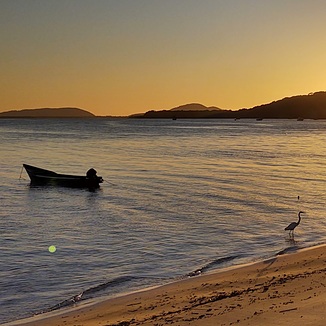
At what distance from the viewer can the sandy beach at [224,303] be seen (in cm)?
991

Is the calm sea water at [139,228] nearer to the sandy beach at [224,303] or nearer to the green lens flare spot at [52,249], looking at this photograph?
the green lens flare spot at [52,249]

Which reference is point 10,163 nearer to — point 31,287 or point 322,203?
point 322,203

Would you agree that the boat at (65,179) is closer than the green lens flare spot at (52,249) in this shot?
No

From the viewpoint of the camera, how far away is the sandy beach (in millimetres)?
9914

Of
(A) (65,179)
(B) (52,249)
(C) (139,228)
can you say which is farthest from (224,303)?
(A) (65,179)

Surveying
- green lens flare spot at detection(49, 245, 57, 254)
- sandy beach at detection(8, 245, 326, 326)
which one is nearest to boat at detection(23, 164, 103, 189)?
green lens flare spot at detection(49, 245, 57, 254)

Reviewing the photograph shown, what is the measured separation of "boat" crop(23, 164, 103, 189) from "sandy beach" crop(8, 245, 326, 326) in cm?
2472

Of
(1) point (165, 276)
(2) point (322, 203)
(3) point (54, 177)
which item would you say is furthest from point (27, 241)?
(3) point (54, 177)

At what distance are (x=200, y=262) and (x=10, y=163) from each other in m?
44.7

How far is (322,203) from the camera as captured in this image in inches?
1196

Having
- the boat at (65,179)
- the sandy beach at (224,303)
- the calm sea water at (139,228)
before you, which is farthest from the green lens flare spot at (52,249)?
the boat at (65,179)

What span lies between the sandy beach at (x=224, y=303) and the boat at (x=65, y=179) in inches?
973

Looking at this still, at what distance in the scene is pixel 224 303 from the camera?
11.5 meters

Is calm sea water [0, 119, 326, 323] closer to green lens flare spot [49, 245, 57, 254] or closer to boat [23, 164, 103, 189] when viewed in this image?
green lens flare spot [49, 245, 57, 254]
